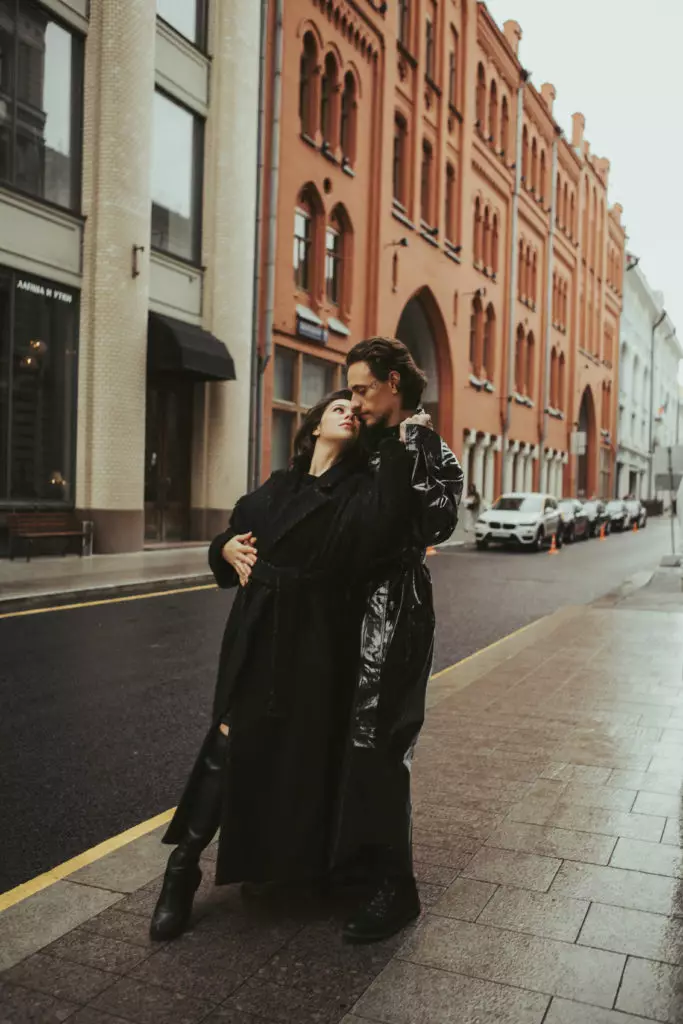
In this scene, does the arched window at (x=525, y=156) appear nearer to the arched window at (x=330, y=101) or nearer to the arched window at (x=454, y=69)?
the arched window at (x=454, y=69)

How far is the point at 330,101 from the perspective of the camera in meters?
25.9

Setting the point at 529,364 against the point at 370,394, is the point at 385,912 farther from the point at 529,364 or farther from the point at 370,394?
the point at 529,364

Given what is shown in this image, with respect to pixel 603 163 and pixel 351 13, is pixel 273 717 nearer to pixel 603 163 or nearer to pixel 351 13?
pixel 351 13

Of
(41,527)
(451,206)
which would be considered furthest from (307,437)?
(451,206)

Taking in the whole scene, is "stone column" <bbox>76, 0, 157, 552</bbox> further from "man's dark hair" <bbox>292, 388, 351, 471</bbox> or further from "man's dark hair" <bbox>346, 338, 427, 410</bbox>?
"man's dark hair" <bbox>346, 338, 427, 410</bbox>

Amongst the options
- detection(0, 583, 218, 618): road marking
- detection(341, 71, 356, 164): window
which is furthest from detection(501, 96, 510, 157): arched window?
detection(0, 583, 218, 618): road marking

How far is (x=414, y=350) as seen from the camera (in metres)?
35.2

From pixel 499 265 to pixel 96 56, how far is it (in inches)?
986

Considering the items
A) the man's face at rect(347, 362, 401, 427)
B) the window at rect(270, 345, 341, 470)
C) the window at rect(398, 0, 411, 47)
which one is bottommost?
the man's face at rect(347, 362, 401, 427)

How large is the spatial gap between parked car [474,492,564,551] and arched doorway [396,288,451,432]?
7474 mm

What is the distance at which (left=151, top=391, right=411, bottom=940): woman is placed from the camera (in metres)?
3.08

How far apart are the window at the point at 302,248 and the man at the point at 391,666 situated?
22.3 meters

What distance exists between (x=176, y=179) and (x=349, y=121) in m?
8.49

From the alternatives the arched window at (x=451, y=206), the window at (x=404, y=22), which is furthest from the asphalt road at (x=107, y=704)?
the arched window at (x=451, y=206)
